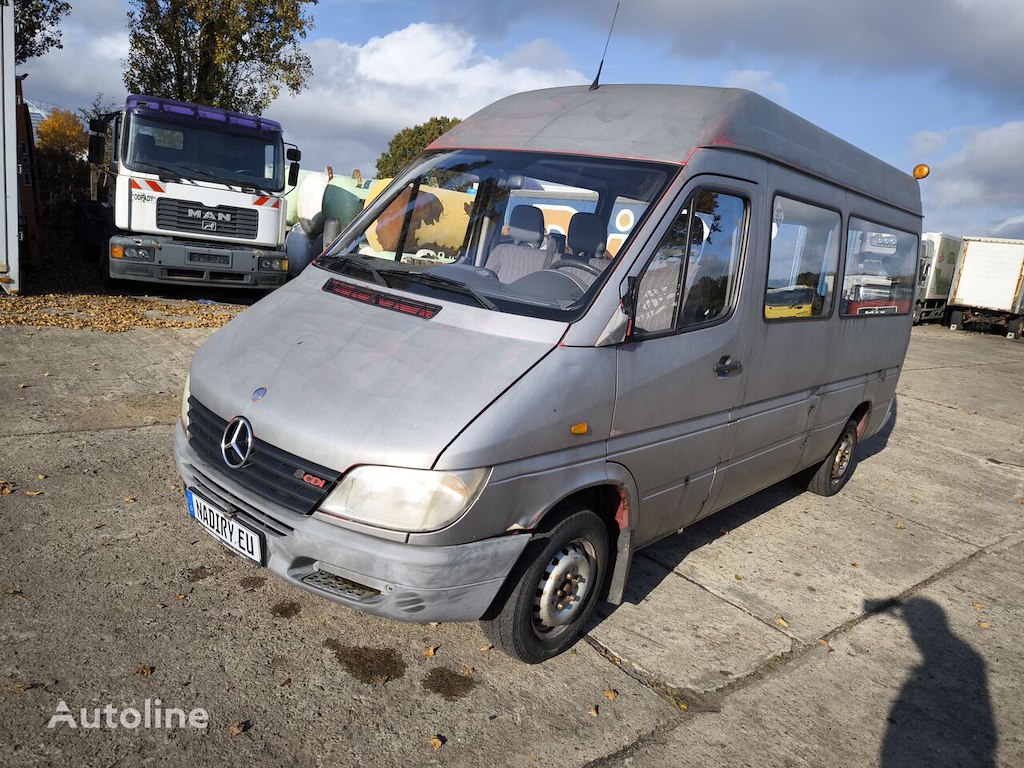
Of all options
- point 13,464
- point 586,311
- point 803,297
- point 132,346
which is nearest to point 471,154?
point 586,311

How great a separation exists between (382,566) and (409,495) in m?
0.29

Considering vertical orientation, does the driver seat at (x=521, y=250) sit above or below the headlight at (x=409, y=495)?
above

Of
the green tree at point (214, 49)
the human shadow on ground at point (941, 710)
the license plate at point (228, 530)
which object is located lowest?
the human shadow on ground at point (941, 710)

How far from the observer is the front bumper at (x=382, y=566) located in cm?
291

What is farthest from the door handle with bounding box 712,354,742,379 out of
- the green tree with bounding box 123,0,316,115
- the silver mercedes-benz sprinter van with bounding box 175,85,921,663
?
the green tree with bounding box 123,0,316,115

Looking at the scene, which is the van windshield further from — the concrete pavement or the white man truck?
the white man truck

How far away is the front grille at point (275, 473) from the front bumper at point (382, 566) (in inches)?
1.7

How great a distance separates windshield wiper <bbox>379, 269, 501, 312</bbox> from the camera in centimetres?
352

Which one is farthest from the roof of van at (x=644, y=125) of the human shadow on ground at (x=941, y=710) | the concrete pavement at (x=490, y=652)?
the human shadow on ground at (x=941, y=710)

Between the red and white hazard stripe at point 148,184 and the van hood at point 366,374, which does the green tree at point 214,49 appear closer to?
the red and white hazard stripe at point 148,184

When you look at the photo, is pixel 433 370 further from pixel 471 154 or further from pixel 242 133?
pixel 242 133

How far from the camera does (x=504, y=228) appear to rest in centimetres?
412

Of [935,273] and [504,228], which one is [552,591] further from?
[935,273]

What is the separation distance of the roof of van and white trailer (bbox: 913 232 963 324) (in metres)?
22.7
